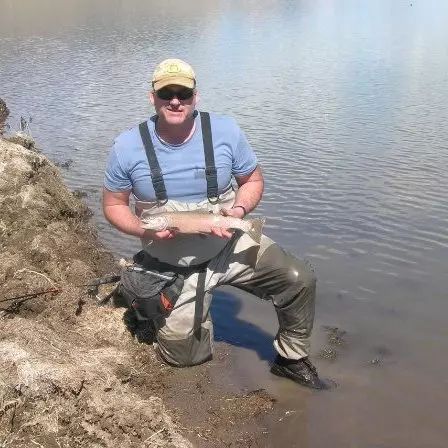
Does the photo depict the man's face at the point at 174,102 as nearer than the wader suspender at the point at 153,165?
Yes

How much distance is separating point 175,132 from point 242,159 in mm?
671

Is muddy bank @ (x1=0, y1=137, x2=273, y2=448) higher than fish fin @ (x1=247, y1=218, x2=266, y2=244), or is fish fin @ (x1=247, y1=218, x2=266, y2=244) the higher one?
fish fin @ (x1=247, y1=218, x2=266, y2=244)

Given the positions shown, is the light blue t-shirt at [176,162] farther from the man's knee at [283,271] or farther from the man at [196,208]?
the man's knee at [283,271]

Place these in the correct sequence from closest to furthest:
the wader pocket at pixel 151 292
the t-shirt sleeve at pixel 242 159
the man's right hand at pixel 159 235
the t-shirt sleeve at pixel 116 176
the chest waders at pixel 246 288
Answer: the man's right hand at pixel 159 235, the t-shirt sleeve at pixel 116 176, the t-shirt sleeve at pixel 242 159, the wader pocket at pixel 151 292, the chest waders at pixel 246 288

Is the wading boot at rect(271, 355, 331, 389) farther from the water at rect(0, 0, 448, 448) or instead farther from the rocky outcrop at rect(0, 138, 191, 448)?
the rocky outcrop at rect(0, 138, 191, 448)

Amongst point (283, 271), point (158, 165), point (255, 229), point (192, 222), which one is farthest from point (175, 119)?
point (283, 271)

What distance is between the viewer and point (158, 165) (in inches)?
208

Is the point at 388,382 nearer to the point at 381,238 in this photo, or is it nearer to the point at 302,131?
the point at 381,238

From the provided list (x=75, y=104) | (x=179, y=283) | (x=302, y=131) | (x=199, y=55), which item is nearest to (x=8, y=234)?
(x=179, y=283)

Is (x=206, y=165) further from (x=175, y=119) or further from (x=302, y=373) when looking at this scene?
(x=302, y=373)

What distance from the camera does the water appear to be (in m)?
5.92

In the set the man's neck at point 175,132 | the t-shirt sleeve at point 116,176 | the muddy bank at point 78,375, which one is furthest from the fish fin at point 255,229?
the muddy bank at point 78,375

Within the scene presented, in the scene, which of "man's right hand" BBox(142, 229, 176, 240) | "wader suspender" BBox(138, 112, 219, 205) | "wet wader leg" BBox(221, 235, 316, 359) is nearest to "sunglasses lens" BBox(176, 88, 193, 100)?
"wader suspender" BBox(138, 112, 219, 205)

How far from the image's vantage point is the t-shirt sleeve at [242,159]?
5.46 metres
